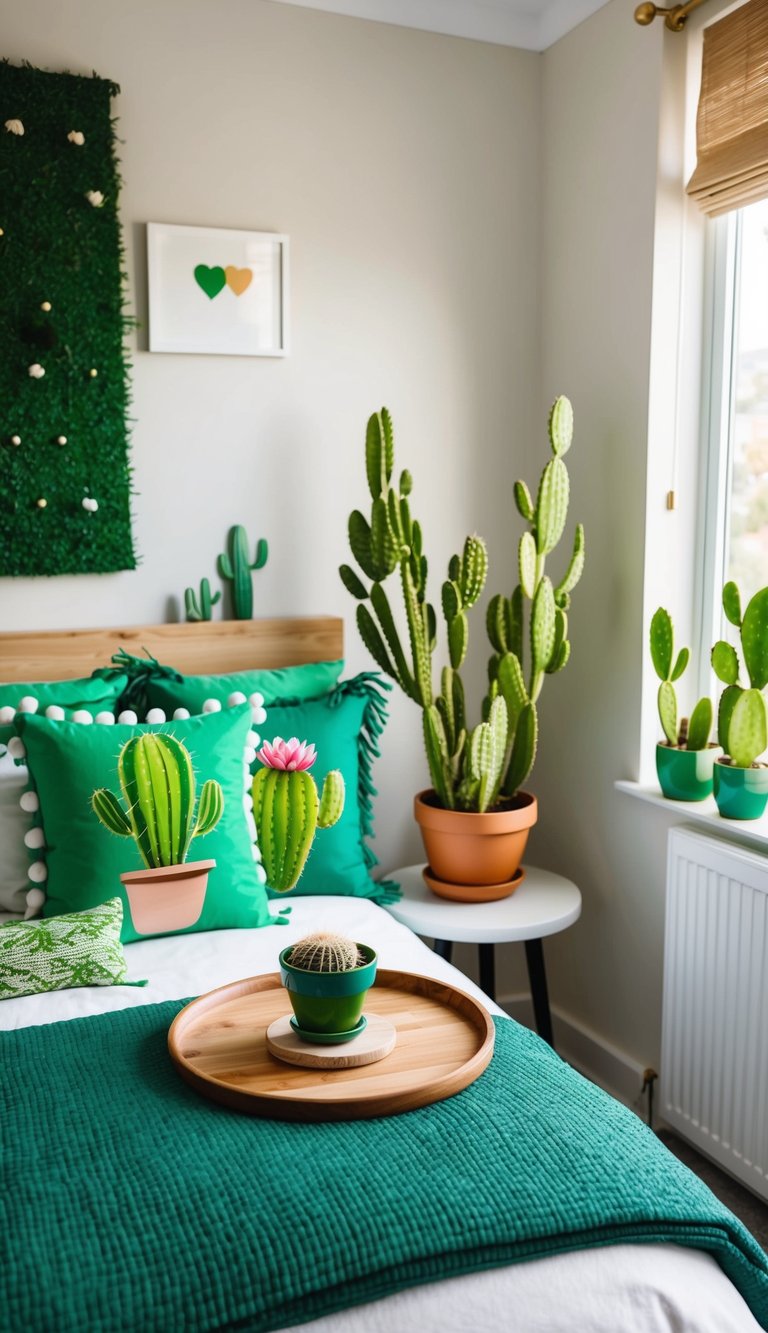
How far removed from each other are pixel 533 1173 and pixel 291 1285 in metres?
0.31

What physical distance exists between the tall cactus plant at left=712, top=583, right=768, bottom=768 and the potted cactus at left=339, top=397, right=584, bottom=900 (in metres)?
0.40

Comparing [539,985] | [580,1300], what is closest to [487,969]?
[539,985]

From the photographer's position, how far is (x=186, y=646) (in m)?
2.54

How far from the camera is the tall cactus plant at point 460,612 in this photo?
7.95 ft

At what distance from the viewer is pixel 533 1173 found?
125cm

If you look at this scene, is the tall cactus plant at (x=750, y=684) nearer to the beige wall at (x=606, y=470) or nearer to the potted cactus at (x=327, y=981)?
the beige wall at (x=606, y=470)

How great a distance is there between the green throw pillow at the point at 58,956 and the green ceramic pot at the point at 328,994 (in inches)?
19.1

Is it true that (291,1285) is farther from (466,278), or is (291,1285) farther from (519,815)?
(466,278)

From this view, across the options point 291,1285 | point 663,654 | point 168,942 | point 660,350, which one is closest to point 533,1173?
point 291,1285

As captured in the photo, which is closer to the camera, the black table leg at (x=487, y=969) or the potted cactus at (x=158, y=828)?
the potted cactus at (x=158, y=828)

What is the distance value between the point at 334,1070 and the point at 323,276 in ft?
6.32

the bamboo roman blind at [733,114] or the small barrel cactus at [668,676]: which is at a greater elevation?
the bamboo roman blind at [733,114]

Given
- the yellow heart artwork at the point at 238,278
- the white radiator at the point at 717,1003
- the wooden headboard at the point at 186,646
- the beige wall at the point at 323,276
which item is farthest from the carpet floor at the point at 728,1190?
the yellow heart artwork at the point at 238,278

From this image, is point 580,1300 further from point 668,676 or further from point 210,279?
point 210,279
